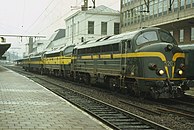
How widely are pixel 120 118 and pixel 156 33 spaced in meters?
6.32

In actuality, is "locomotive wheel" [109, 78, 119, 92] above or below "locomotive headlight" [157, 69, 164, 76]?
below

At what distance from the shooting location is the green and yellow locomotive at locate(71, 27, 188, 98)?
14805 mm

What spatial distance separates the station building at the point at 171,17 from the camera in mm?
37156

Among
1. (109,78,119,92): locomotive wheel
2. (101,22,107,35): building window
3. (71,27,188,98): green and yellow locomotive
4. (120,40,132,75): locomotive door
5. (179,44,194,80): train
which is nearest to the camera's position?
(71,27,188,98): green and yellow locomotive

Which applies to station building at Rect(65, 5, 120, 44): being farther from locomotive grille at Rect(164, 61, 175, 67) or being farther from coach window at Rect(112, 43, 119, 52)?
locomotive grille at Rect(164, 61, 175, 67)

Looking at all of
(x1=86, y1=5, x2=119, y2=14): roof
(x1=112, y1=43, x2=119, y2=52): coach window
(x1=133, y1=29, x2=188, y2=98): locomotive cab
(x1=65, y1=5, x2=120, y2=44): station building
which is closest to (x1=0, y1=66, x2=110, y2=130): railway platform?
(x1=133, y1=29, x2=188, y2=98): locomotive cab

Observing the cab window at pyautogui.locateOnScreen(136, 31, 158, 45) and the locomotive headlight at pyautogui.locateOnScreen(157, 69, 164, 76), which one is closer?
the locomotive headlight at pyautogui.locateOnScreen(157, 69, 164, 76)

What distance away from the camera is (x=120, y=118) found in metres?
11.2

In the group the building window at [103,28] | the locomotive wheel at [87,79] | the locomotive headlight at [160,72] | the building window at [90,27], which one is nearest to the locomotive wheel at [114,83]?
the locomotive headlight at [160,72]

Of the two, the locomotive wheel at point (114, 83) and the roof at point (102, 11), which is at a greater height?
the roof at point (102, 11)

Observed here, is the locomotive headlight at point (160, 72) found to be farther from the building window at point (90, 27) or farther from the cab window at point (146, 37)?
the building window at point (90, 27)

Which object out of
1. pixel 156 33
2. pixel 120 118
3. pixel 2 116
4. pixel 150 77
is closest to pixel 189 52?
pixel 156 33

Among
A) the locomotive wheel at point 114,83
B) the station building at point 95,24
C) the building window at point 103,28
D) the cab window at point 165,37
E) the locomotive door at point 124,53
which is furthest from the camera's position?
the building window at point 103,28

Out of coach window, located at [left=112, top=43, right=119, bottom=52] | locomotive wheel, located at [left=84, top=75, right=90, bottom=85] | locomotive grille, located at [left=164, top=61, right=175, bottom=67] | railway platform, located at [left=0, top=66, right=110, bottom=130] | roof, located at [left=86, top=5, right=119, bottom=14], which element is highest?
roof, located at [left=86, top=5, right=119, bottom=14]
